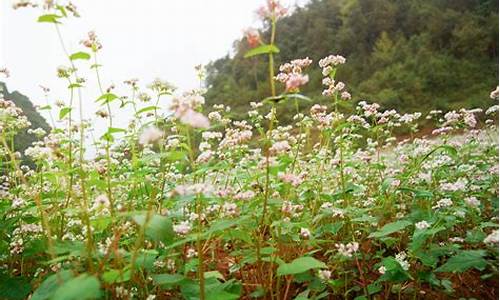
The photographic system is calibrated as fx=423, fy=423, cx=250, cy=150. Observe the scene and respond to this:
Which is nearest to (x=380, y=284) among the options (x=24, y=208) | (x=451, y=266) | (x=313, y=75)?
(x=451, y=266)

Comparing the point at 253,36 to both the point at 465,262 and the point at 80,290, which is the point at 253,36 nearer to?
the point at 80,290

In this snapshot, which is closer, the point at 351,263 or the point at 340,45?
the point at 351,263

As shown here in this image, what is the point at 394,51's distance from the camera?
102 ft

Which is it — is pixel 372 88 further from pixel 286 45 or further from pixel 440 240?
pixel 440 240

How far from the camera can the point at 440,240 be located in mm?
2861

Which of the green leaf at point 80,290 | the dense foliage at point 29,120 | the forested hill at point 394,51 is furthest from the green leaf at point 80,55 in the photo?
the forested hill at point 394,51

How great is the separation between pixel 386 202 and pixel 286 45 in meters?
36.0

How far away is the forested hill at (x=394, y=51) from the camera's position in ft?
84.8

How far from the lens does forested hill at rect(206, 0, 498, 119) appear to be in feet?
84.8

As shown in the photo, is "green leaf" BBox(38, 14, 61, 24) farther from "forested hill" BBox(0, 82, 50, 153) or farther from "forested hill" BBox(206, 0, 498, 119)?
"forested hill" BBox(206, 0, 498, 119)

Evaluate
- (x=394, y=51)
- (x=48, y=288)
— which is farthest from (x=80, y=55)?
(x=394, y=51)

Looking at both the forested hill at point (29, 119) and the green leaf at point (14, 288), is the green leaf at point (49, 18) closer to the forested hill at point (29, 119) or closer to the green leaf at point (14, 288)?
the forested hill at point (29, 119)

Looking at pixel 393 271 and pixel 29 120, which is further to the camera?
pixel 29 120

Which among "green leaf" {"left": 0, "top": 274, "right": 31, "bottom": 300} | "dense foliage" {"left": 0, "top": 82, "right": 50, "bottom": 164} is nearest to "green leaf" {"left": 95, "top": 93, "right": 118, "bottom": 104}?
"green leaf" {"left": 0, "top": 274, "right": 31, "bottom": 300}
